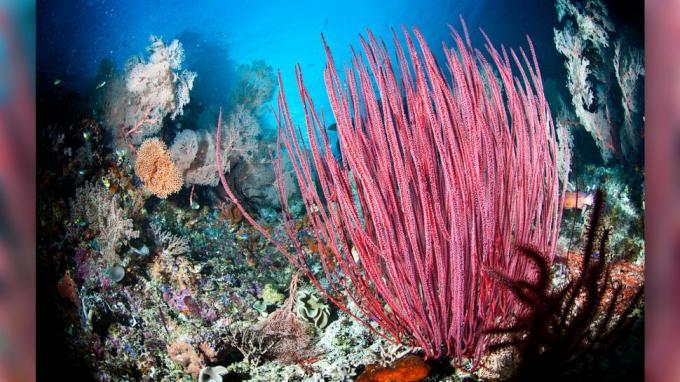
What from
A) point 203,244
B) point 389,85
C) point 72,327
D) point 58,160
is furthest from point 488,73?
point 72,327

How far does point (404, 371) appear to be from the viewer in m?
1.86

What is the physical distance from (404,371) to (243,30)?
2028 mm

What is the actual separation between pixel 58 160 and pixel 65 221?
0.38m

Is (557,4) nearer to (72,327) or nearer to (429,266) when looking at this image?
(429,266)

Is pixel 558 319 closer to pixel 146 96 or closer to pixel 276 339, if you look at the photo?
pixel 276 339

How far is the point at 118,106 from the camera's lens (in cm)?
231

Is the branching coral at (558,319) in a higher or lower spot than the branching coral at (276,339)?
higher

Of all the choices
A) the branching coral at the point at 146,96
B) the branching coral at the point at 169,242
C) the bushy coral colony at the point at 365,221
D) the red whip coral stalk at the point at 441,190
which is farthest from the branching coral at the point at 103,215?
the red whip coral stalk at the point at 441,190

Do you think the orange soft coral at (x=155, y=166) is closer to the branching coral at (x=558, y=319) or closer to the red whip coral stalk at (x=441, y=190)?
the red whip coral stalk at (x=441, y=190)

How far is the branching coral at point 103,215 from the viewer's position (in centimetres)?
229

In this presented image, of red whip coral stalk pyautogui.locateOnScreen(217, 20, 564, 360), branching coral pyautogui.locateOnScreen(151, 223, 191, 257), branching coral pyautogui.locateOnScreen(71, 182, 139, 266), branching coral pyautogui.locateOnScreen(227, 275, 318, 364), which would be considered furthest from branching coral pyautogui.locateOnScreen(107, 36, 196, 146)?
branching coral pyautogui.locateOnScreen(227, 275, 318, 364)

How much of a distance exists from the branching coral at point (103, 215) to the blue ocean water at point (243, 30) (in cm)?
66

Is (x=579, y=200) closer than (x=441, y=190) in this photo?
No

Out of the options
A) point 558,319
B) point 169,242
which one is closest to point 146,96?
point 169,242
